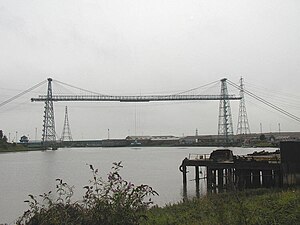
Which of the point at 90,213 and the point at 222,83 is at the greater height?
the point at 222,83

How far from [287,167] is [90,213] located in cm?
1415

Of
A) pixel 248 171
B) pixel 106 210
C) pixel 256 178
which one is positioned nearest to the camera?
pixel 106 210

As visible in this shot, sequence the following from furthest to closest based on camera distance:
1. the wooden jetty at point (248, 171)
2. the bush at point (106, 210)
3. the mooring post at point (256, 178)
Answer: the mooring post at point (256, 178) → the wooden jetty at point (248, 171) → the bush at point (106, 210)

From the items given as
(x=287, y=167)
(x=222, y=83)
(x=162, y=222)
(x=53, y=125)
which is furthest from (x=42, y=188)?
(x=222, y=83)

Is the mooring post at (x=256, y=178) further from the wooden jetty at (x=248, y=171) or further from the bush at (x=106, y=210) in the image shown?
the bush at (x=106, y=210)

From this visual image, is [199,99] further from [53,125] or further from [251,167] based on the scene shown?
[251,167]

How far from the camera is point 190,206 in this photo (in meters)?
12.1

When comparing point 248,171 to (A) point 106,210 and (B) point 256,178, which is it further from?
(A) point 106,210

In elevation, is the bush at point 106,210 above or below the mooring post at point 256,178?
above

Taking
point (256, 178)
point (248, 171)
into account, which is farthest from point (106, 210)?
point (248, 171)

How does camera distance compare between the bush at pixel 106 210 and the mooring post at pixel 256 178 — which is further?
the mooring post at pixel 256 178

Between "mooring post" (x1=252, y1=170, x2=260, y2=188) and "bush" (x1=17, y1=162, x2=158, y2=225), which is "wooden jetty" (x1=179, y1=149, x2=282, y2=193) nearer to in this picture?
"mooring post" (x1=252, y1=170, x2=260, y2=188)

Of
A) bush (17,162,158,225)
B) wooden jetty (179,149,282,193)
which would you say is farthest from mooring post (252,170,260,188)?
bush (17,162,158,225)

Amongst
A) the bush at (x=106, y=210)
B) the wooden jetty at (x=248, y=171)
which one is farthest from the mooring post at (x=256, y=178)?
the bush at (x=106, y=210)
